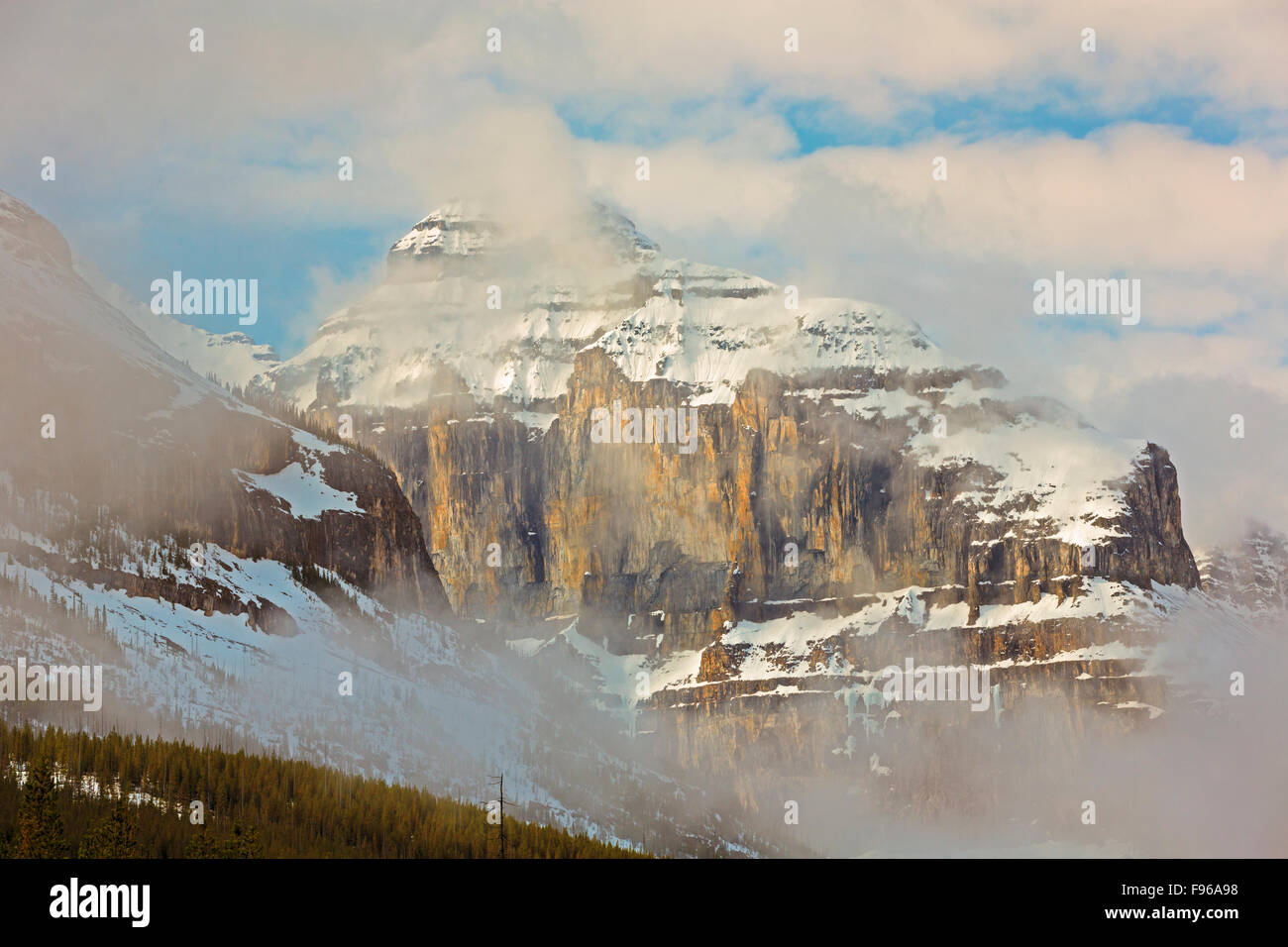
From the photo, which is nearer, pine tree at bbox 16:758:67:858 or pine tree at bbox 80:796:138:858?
pine tree at bbox 16:758:67:858

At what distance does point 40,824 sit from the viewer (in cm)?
16600

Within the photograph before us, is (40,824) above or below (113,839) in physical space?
above

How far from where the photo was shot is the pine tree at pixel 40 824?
16462 cm

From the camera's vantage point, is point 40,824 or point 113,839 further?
point 113,839

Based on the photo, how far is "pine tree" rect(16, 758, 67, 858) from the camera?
→ 16462 cm

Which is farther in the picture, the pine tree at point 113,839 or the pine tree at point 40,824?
the pine tree at point 113,839
